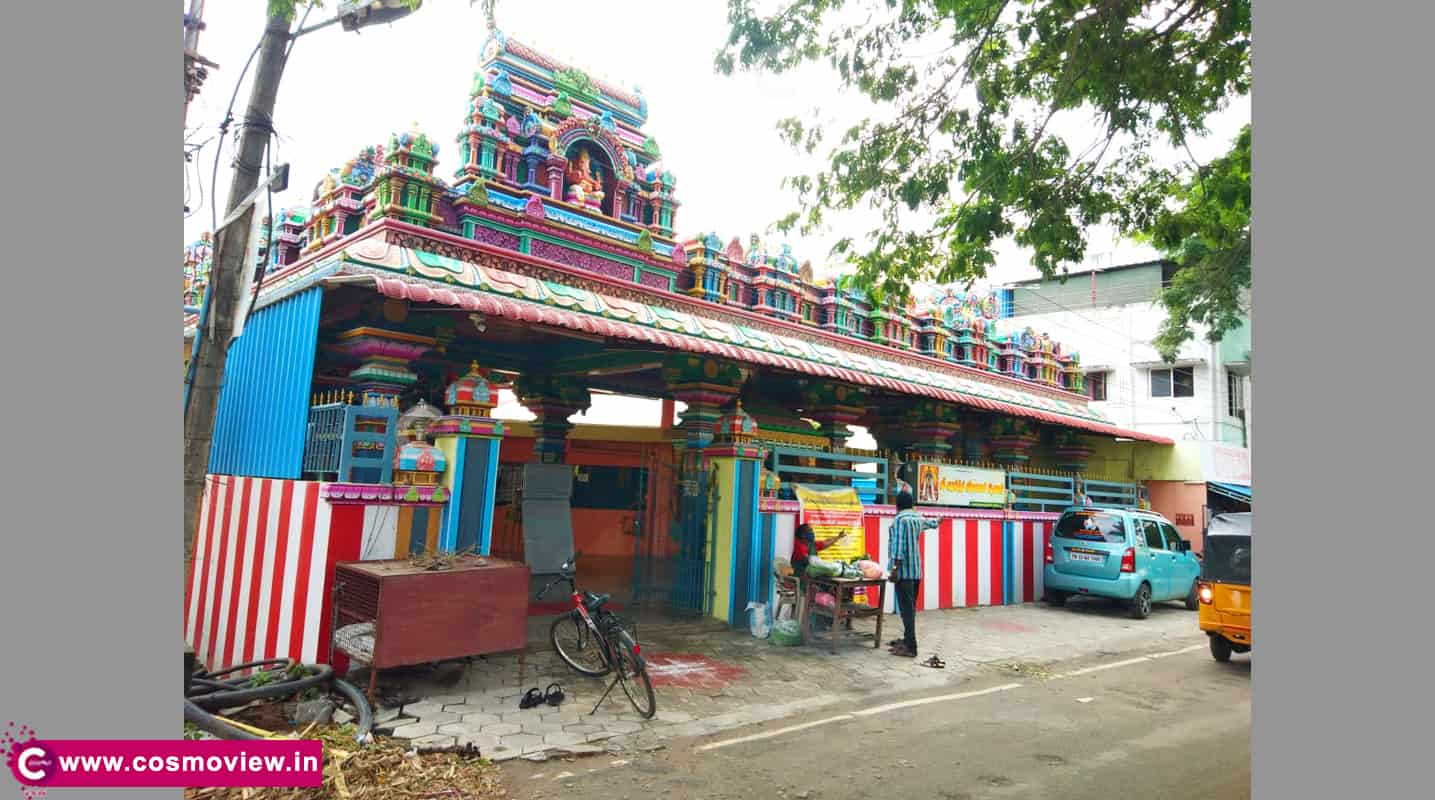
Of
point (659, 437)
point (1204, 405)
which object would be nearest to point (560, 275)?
point (659, 437)

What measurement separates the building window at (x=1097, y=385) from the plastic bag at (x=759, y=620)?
62.9 feet

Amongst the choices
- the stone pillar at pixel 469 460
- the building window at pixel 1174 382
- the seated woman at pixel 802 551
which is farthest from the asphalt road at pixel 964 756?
the building window at pixel 1174 382

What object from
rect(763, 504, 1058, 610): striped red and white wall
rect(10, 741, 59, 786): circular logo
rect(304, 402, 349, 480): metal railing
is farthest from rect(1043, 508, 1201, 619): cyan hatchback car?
rect(10, 741, 59, 786): circular logo

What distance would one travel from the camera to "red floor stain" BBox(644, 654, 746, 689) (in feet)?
21.5

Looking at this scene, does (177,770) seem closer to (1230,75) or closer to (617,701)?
(617,701)

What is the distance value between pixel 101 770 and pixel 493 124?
7.98 meters

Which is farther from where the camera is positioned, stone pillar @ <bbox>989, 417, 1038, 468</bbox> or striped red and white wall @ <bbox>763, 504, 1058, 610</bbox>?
stone pillar @ <bbox>989, 417, 1038, 468</bbox>

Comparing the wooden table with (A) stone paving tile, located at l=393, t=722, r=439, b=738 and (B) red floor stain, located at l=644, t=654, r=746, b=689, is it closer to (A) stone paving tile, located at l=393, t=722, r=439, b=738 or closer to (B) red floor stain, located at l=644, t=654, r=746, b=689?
(B) red floor stain, located at l=644, t=654, r=746, b=689

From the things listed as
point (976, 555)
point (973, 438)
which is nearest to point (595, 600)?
point (976, 555)

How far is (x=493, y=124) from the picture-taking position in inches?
346

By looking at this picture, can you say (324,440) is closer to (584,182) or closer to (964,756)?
(584,182)

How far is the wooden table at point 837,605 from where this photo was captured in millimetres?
8195

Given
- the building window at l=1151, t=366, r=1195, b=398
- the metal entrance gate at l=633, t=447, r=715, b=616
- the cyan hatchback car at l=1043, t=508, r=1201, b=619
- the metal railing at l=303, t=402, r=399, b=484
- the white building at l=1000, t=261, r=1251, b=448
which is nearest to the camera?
the metal railing at l=303, t=402, r=399, b=484

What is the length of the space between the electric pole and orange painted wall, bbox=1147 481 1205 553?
17.3 meters
